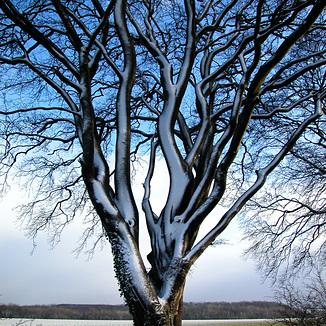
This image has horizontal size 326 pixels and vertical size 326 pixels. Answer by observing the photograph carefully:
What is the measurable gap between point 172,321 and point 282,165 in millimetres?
7410

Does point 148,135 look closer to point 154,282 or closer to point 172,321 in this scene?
point 154,282

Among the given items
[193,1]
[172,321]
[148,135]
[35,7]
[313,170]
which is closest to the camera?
[172,321]

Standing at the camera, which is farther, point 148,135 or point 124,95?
point 148,135

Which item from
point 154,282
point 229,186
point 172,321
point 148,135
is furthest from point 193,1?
point 172,321

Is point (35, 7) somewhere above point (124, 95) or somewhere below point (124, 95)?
above

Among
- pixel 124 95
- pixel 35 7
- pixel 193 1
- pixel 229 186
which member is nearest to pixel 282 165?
pixel 229 186

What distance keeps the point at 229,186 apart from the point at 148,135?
8.27ft

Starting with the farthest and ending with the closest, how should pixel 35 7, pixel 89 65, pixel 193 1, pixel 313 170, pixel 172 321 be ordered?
pixel 313 170, pixel 35 7, pixel 193 1, pixel 89 65, pixel 172 321

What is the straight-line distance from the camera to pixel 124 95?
17.5ft

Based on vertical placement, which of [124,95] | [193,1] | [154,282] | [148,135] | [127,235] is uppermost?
[193,1]

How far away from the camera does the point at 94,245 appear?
8.72m

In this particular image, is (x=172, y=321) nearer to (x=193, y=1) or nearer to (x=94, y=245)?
(x=94, y=245)

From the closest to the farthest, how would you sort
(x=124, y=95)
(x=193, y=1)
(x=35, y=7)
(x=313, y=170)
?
(x=124, y=95)
(x=193, y=1)
(x=35, y=7)
(x=313, y=170)

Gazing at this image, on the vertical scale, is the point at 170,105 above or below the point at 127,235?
above
